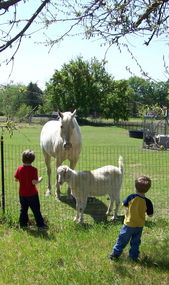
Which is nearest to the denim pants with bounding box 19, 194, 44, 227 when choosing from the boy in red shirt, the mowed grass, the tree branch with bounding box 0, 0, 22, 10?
the boy in red shirt

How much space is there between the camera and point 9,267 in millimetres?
4707

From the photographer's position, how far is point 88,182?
279 inches

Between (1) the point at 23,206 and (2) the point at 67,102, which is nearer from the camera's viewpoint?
(1) the point at 23,206

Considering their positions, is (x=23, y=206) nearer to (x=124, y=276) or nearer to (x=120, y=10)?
(x=124, y=276)

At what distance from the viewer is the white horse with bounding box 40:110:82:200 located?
823 cm

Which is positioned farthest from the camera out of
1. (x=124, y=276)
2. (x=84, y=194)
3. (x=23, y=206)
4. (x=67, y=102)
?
(x=67, y=102)

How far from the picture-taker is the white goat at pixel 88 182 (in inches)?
272

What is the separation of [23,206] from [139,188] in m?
2.49

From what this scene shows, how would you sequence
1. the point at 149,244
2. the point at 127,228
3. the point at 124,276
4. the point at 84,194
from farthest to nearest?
the point at 84,194
the point at 149,244
the point at 127,228
the point at 124,276

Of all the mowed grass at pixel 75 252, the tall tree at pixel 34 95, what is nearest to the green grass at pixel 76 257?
the mowed grass at pixel 75 252

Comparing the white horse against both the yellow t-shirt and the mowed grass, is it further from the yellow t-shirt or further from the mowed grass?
the yellow t-shirt

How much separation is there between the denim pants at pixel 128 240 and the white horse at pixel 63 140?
11.8 feet

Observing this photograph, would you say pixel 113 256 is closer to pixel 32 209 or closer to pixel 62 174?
pixel 32 209

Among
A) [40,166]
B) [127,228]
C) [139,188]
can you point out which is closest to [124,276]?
[127,228]
